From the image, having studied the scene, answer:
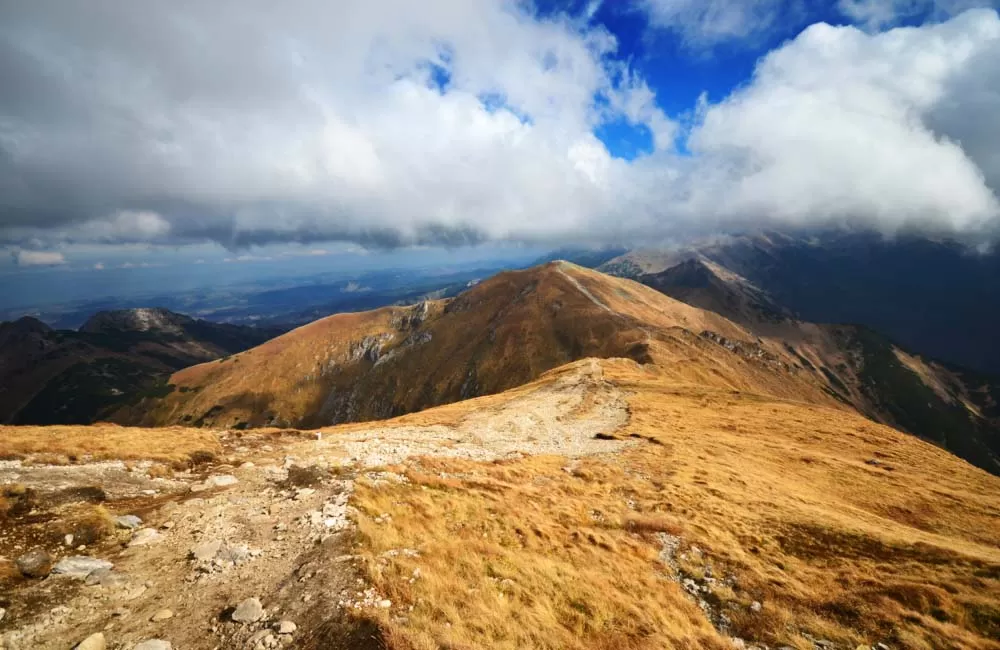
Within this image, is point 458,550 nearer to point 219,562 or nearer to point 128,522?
point 219,562

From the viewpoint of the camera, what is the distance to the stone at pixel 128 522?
548 inches

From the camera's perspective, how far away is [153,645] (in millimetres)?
9000

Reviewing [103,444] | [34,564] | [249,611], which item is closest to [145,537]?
[34,564]

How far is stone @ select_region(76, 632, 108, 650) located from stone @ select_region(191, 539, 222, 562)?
11.8ft

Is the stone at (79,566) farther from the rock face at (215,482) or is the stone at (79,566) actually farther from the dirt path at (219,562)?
the rock face at (215,482)

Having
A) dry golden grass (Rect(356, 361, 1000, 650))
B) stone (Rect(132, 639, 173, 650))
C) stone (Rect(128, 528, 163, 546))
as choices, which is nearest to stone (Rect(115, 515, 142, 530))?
stone (Rect(128, 528, 163, 546))

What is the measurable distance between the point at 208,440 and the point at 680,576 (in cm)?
2755

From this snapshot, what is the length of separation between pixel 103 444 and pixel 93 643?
18.6 metres

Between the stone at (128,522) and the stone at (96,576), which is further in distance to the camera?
the stone at (128,522)

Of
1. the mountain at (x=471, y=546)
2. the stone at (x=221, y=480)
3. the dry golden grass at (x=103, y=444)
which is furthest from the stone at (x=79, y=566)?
the dry golden grass at (x=103, y=444)

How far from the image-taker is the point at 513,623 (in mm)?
11109

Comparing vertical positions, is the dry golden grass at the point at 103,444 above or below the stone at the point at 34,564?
below

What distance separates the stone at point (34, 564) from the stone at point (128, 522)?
2.23 m

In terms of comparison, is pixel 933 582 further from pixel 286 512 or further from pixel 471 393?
pixel 471 393
